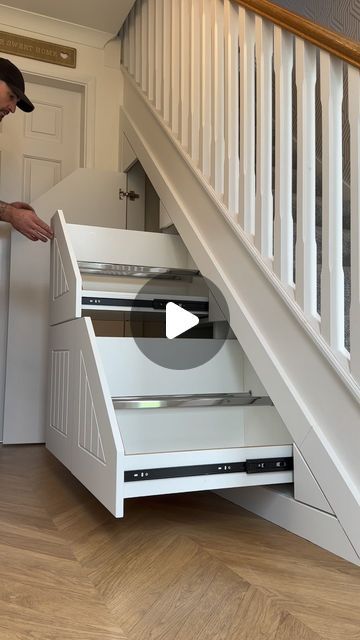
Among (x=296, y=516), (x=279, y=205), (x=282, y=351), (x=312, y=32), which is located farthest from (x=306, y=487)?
(x=312, y=32)

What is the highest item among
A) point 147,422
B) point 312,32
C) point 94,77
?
point 94,77

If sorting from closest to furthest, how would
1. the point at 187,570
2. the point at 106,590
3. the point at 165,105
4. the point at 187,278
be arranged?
the point at 106,590 < the point at 187,570 < the point at 187,278 < the point at 165,105

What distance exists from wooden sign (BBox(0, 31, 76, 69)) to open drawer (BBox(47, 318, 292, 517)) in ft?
6.50

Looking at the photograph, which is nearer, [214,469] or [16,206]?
[214,469]

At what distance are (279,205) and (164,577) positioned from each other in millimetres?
1069

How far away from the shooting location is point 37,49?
10.3 ft

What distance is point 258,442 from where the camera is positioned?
171 centimetres

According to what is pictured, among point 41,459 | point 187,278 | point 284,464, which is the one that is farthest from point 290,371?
point 41,459

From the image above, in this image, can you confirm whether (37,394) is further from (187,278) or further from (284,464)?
(284,464)

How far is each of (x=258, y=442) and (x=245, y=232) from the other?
0.70 metres

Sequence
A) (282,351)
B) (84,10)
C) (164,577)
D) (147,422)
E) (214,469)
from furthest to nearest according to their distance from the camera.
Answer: (84,10), (147,422), (282,351), (214,469), (164,577)

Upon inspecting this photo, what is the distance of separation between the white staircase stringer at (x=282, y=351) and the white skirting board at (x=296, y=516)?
0.04 meters
